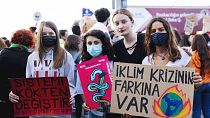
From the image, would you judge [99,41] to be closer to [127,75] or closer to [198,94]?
[127,75]

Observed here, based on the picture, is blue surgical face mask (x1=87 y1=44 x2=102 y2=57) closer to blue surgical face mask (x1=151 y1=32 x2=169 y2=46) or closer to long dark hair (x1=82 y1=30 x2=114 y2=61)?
long dark hair (x1=82 y1=30 x2=114 y2=61)

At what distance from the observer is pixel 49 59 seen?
4.73 m

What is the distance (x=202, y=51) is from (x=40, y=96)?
3.80 meters

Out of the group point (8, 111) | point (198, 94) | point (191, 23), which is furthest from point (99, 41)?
point (191, 23)

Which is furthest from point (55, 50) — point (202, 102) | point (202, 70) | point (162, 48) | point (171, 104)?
point (202, 102)

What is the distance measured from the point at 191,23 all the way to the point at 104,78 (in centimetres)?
1405

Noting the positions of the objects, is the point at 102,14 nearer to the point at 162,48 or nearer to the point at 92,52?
the point at 92,52

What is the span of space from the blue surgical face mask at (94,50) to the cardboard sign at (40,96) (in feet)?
1.52

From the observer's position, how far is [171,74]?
4000mm

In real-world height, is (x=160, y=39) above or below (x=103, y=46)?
above

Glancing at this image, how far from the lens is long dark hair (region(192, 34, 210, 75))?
7.52 metres

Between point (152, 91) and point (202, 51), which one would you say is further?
point (202, 51)

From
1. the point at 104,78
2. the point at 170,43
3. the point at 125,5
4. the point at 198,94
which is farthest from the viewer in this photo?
the point at 125,5

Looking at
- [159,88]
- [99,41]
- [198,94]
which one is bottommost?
[198,94]
